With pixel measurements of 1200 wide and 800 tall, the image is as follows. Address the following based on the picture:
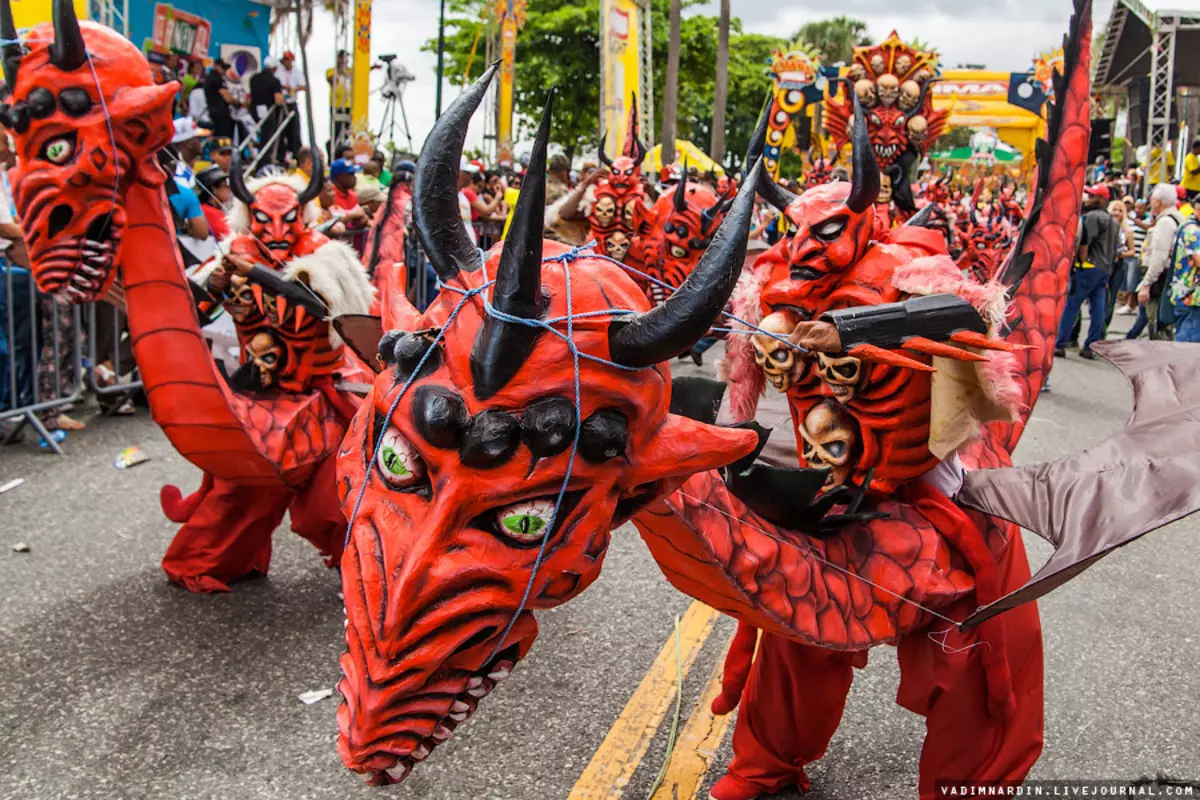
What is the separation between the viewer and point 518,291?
1.52 metres

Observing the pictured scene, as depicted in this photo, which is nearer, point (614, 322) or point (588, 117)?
point (614, 322)

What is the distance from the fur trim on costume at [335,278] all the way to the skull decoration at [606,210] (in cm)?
454

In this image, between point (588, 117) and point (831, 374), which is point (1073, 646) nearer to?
point (831, 374)

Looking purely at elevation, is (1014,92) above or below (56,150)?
above

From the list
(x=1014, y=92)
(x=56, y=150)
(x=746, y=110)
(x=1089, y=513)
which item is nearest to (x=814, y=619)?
(x=1089, y=513)

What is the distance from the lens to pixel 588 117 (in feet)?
99.3

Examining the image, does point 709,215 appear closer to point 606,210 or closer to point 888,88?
point 606,210

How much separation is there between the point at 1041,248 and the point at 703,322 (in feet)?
6.60

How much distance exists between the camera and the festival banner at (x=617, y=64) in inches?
596

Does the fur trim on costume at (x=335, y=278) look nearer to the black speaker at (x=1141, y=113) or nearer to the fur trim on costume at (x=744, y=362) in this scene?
the fur trim on costume at (x=744, y=362)

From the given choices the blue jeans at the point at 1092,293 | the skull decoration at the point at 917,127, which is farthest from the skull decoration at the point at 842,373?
the blue jeans at the point at 1092,293

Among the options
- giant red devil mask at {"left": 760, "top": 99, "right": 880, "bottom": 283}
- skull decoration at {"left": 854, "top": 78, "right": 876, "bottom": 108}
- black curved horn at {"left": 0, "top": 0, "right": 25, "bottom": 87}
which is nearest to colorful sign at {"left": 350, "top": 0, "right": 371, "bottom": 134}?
skull decoration at {"left": 854, "top": 78, "right": 876, "bottom": 108}

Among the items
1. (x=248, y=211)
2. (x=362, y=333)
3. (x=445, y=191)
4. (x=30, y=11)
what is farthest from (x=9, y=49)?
(x=30, y=11)

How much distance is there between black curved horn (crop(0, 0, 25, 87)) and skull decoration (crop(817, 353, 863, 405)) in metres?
3.09
